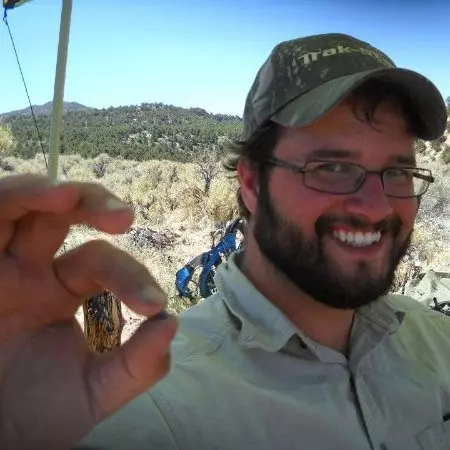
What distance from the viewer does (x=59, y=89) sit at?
249 centimetres

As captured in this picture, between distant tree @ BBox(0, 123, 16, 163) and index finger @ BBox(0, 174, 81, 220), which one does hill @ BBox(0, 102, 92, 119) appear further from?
index finger @ BBox(0, 174, 81, 220)

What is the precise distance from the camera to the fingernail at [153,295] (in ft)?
2.18

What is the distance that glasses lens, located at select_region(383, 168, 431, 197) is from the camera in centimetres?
152

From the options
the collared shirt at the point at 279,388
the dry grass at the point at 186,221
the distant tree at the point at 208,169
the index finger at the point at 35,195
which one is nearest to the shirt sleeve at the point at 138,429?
the collared shirt at the point at 279,388

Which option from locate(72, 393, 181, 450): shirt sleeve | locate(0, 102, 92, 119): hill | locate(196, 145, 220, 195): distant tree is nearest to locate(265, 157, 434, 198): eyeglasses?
locate(72, 393, 181, 450): shirt sleeve

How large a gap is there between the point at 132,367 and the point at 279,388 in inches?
25.1

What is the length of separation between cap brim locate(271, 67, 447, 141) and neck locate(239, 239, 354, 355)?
0.39 metres

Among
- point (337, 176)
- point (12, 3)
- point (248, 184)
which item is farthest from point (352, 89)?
point (12, 3)

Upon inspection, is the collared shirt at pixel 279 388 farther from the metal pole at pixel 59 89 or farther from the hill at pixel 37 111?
the hill at pixel 37 111

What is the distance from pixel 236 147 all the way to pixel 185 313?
29.5 inches

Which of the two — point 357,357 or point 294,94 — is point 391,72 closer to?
point 294,94

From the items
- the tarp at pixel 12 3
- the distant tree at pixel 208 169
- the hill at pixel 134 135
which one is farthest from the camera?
the hill at pixel 134 135

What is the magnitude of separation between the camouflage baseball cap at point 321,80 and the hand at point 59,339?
0.87m

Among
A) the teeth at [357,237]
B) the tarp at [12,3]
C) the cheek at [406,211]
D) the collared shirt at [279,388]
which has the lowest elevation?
the collared shirt at [279,388]
